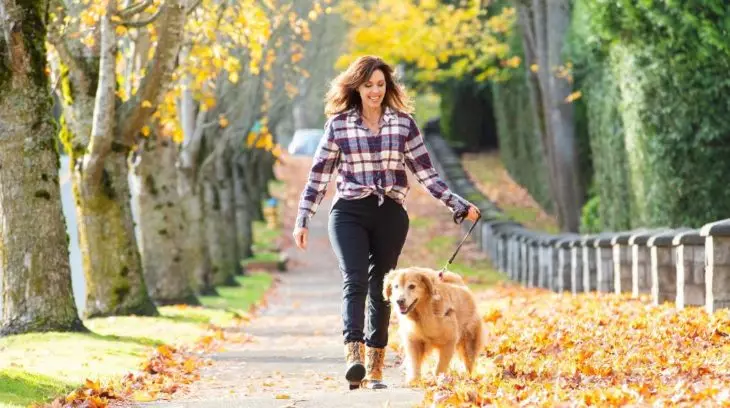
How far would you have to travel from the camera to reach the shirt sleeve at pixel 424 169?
34.4 feet

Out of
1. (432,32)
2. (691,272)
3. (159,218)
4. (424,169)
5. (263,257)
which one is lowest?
(263,257)

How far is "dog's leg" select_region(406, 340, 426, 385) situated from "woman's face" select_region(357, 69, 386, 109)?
1657 millimetres

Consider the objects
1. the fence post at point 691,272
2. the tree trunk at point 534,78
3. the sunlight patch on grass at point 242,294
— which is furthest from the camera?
the tree trunk at point 534,78

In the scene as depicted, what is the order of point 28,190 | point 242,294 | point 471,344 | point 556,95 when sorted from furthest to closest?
point 556,95 < point 242,294 < point 28,190 < point 471,344

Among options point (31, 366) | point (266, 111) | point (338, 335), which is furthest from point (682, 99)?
point (266, 111)

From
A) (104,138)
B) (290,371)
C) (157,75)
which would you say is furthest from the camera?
(104,138)

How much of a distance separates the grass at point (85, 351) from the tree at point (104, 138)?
1.76 ft

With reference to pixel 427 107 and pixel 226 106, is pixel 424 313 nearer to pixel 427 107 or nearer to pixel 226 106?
pixel 226 106

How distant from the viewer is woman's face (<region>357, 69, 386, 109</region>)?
10.3m

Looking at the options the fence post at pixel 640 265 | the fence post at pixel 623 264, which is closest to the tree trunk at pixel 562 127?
the fence post at pixel 623 264

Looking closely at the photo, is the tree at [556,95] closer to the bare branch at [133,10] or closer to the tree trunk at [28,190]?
the bare branch at [133,10]

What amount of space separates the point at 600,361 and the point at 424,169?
6.30 ft

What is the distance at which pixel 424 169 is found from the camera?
10609mm

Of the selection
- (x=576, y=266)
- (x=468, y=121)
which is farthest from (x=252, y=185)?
(x=576, y=266)
